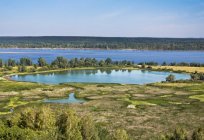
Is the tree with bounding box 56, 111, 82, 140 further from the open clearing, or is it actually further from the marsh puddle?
the marsh puddle

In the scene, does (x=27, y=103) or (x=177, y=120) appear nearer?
(x=177, y=120)

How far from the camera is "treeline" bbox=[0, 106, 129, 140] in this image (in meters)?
40.6

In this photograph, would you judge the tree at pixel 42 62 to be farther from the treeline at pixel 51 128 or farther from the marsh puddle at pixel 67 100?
the treeline at pixel 51 128

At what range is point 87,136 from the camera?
4412 centimetres

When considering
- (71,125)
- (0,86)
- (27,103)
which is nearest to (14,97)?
(27,103)

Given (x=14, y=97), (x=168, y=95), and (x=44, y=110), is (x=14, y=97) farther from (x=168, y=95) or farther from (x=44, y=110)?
(x=44, y=110)

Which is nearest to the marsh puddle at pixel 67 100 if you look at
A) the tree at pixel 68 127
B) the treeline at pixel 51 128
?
the treeline at pixel 51 128

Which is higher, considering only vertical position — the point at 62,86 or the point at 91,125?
the point at 91,125

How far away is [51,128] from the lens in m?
46.0

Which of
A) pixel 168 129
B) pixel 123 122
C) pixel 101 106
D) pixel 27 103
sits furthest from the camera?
pixel 27 103

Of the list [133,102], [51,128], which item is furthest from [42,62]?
[51,128]

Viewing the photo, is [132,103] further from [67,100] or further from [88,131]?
[88,131]

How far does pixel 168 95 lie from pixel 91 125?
6296 centimetres

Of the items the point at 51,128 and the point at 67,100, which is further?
the point at 67,100
